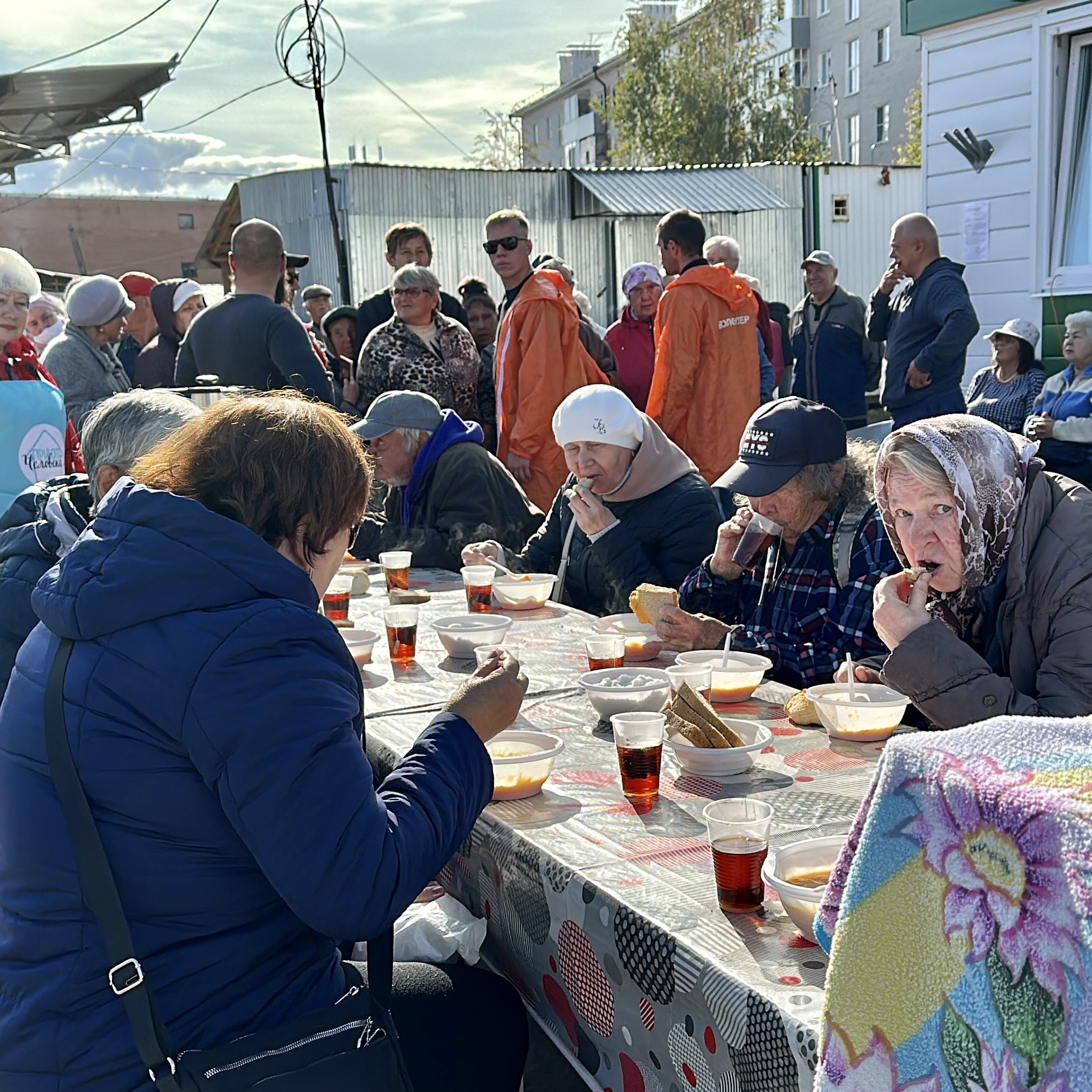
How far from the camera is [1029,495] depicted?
2229mm

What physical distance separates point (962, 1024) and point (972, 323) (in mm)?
5977

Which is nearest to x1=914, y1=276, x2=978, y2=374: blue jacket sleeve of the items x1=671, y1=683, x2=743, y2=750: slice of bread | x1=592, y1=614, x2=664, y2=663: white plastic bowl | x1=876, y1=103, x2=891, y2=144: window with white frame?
x1=592, y1=614, x2=664, y2=663: white plastic bowl

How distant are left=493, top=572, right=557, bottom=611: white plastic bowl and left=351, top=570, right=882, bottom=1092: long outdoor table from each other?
44.3 inches

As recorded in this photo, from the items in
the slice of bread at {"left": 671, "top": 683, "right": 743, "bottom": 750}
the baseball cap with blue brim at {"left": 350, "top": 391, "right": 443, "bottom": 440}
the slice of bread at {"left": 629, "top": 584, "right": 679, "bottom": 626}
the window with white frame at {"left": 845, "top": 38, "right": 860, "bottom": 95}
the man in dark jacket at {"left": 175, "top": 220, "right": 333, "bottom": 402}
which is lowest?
the slice of bread at {"left": 629, "top": 584, "right": 679, "bottom": 626}

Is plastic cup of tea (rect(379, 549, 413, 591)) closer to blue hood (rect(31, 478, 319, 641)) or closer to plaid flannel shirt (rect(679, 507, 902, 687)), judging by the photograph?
plaid flannel shirt (rect(679, 507, 902, 687))

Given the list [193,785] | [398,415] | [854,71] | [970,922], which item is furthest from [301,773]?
[854,71]

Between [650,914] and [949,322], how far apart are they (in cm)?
554

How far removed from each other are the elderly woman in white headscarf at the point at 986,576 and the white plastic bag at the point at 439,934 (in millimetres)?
906

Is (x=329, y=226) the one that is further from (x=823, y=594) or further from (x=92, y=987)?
(x=92, y=987)

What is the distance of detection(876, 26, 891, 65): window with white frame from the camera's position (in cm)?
3756

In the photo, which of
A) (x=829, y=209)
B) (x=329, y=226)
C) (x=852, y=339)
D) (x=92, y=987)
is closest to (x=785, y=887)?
(x=92, y=987)

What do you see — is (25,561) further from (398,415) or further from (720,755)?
(398,415)

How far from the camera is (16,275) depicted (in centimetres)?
446

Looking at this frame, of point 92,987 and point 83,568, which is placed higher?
point 83,568
